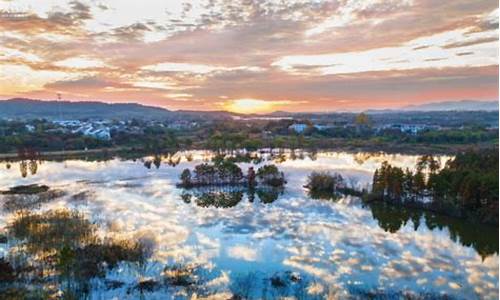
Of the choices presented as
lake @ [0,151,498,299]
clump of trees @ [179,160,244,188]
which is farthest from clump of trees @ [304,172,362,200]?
clump of trees @ [179,160,244,188]

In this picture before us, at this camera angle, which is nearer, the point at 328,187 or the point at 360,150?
the point at 328,187

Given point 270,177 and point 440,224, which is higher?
point 270,177

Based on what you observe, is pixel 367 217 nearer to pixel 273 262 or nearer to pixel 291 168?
pixel 273 262

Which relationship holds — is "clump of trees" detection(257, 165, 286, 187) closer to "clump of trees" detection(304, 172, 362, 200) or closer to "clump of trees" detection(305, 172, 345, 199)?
Result: "clump of trees" detection(304, 172, 362, 200)

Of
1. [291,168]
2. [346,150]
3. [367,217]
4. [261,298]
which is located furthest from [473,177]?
[346,150]

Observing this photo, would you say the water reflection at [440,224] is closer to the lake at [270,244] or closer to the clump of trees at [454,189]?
the lake at [270,244]

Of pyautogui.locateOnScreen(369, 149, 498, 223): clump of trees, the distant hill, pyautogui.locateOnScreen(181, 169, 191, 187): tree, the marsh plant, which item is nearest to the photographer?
the marsh plant

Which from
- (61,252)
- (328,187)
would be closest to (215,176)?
(328,187)

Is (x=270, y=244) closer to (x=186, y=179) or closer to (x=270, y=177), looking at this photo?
(x=270, y=177)
